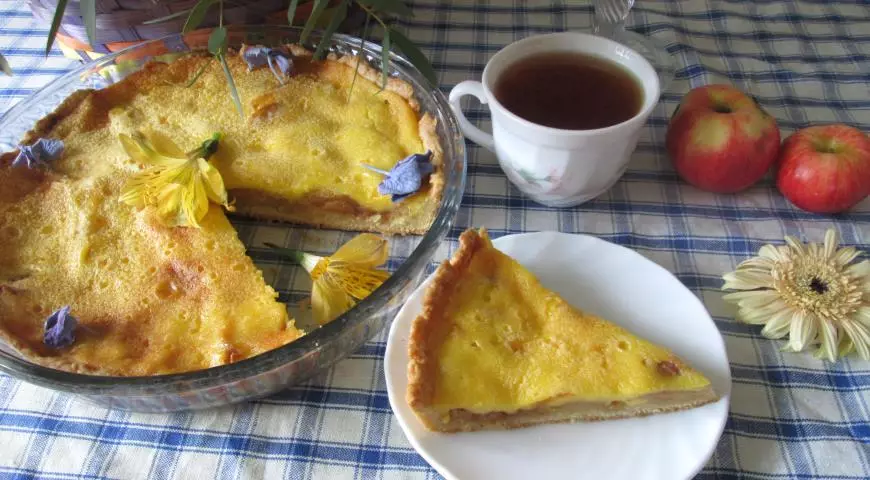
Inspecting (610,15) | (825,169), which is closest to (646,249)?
(825,169)

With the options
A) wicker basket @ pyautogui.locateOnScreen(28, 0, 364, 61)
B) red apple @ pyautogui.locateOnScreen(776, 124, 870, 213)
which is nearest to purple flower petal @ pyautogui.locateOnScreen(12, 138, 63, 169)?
wicker basket @ pyautogui.locateOnScreen(28, 0, 364, 61)

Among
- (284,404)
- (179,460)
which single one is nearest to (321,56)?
(284,404)

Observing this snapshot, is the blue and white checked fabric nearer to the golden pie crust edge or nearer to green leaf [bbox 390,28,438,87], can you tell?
the golden pie crust edge

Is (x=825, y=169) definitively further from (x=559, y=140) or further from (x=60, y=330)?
(x=60, y=330)

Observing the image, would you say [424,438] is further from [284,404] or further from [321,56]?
[321,56]

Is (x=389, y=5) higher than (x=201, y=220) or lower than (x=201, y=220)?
higher
